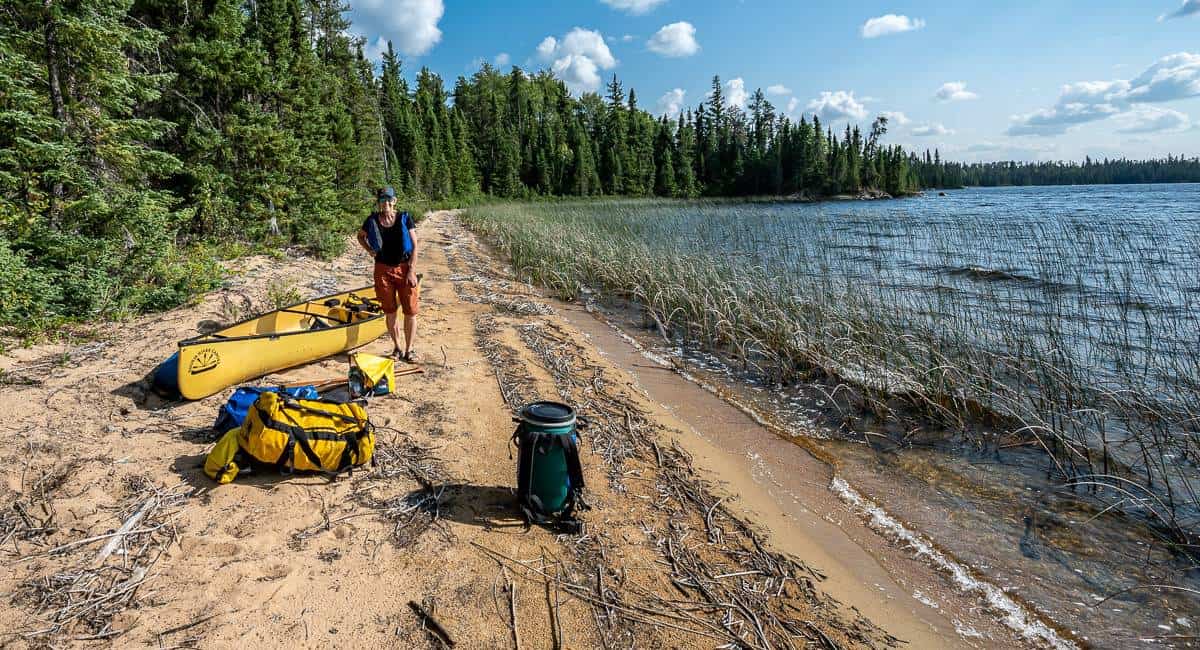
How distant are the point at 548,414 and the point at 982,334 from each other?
5.76 meters

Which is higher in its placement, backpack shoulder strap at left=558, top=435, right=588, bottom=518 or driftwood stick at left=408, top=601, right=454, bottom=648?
backpack shoulder strap at left=558, top=435, right=588, bottom=518

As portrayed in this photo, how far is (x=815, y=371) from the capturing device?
20.0ft

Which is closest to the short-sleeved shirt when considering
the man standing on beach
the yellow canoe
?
the man standing on beach

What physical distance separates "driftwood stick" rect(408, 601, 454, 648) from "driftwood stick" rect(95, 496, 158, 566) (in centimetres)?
152

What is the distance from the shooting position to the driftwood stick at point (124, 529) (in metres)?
2.75

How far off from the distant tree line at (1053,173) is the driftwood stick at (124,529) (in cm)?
11142

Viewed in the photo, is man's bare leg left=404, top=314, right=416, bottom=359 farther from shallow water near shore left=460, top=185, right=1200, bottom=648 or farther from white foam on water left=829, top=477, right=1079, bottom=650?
white foam on water left=829, top=477, right=1079, bottom=650

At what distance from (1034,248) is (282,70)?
1682 centimetres

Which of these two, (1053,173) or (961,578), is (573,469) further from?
(1053,173)

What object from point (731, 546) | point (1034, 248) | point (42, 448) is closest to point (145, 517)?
point (42, 448)

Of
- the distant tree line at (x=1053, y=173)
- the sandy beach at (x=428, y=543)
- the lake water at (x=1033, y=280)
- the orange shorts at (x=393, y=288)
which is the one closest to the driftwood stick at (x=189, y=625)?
the sandy beach at (x=428, y=543)

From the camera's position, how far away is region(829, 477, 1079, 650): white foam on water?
2719 mm

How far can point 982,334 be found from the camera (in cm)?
651

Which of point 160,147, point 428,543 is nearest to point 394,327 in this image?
point 428,543
